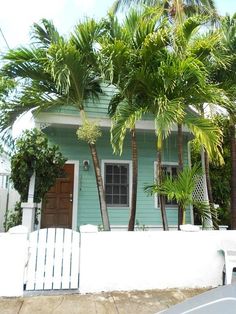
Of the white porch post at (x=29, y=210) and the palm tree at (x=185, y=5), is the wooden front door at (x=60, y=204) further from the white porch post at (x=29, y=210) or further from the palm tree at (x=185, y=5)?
the palm tree at (x=185, y=5)

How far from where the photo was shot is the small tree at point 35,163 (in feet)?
23.1

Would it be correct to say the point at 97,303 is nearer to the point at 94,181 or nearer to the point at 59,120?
the point at 94,181

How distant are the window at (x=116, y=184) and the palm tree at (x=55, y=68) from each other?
231 centimetres

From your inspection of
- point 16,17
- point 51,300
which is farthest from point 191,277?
point 16,17

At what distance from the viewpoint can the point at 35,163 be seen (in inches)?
281

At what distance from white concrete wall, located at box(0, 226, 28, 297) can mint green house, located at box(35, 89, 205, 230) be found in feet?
12.1

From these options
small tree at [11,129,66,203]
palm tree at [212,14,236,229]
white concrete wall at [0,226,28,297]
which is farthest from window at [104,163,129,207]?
white concrete wall at [0,226,28,297]

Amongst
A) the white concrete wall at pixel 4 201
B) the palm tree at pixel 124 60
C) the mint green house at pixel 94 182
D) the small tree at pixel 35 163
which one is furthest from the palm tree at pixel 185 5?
the white concrete wall at pixel 4 201

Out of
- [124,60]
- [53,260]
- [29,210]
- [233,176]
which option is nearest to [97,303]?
[53,260]

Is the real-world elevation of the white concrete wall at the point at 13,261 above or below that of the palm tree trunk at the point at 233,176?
below

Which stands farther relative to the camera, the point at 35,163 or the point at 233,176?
the point at 233,176

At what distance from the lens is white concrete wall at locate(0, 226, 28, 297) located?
486 cm

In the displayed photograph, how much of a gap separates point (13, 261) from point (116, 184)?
4.55m

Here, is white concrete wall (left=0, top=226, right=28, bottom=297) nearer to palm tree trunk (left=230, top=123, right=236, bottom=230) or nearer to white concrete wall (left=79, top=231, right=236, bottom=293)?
white concrete wall (left=79, top=231, right=236, bottom=293)
